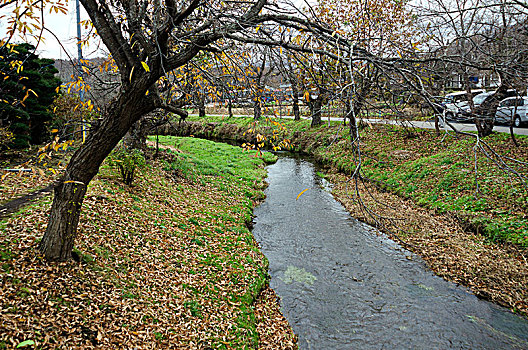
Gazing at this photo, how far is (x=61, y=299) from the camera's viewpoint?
4.24m

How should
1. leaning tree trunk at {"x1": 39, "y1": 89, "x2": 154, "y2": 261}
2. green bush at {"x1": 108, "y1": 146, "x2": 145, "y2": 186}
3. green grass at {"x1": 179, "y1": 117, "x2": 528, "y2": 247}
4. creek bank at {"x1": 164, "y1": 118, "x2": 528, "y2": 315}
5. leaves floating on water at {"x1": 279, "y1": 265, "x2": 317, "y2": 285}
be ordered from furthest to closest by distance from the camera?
green grass at {"x1": 179, "y1": 117, "x2": 528, "y2": 247}, green bush at {"x1": 108, "y1": 146, "x2": 145, "y2": 186}, leaves floating on water at {"x1": 279, "y1": 265, "x2": 317, "y2": 285}, creek bank at {"x1": 164, "y1": 118, "x2": 528, "y2": 315}, leaning tree trunk at {"x1": 39, "y1": 89, "x2": 154, "y2": 261}

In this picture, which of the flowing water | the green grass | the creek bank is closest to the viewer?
the flowing water

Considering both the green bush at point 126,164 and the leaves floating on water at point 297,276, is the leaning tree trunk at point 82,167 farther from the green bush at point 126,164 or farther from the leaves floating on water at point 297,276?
the leaves floating on water at point 297,276

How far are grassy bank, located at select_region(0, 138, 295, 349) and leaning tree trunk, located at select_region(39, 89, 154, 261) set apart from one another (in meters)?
0.33

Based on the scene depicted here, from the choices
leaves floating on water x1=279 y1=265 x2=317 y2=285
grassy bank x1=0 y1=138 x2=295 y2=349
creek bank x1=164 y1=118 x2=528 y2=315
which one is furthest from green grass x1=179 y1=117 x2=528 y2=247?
grassy bank x1=0 y1=138 x2=295 y2=349

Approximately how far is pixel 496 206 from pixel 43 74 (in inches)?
634

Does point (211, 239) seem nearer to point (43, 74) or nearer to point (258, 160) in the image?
point (43, 74)

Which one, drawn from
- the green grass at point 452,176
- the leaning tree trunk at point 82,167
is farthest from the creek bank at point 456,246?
the leaning tree trunk at point 82,167

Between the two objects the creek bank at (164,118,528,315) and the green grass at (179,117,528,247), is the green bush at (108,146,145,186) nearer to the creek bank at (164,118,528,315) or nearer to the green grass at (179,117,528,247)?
the creek bank at (164,118,528,315)

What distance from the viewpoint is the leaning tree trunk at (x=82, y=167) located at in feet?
14.5

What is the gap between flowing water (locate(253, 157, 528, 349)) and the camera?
19.5ft

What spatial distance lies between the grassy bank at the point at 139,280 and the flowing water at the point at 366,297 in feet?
2.31

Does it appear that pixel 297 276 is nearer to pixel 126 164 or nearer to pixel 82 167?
pixel 82 167

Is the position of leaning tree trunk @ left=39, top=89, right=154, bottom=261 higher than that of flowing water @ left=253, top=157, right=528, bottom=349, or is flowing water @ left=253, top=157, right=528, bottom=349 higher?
leaning tree trunk @ left=39, top=89, right=154, bottom=261
